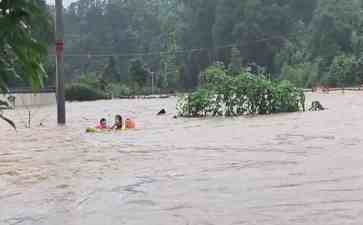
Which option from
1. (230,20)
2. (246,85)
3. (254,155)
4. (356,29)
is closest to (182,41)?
(230,20)

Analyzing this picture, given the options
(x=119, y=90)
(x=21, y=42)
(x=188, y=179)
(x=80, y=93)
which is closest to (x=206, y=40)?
(x=119, y=90)

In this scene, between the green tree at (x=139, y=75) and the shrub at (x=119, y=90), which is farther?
the green tree at (x=139, y=75)

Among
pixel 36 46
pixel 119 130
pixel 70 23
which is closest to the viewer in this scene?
pixel 36 46

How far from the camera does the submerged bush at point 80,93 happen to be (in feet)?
235

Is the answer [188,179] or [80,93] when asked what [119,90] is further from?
[188,179]

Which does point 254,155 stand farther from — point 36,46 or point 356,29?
point 356,29

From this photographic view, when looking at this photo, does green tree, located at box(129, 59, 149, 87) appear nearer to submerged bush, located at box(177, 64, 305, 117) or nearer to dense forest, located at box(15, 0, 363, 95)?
dense forest, located at box(15, 0, 363, 95)

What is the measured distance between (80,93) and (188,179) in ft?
211

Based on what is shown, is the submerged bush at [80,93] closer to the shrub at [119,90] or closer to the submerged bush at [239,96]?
the shrub at [119,90]

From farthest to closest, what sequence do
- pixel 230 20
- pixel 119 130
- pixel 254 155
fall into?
pixel 230 20, pixel 119 130, pixel 254 155

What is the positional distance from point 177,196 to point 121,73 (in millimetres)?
107640

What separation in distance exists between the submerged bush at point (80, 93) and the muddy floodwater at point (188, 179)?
181 ft

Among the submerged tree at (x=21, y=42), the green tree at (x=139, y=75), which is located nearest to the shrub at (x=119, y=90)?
the green tree at (x=139, y=75)

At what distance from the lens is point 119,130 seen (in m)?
20.1
